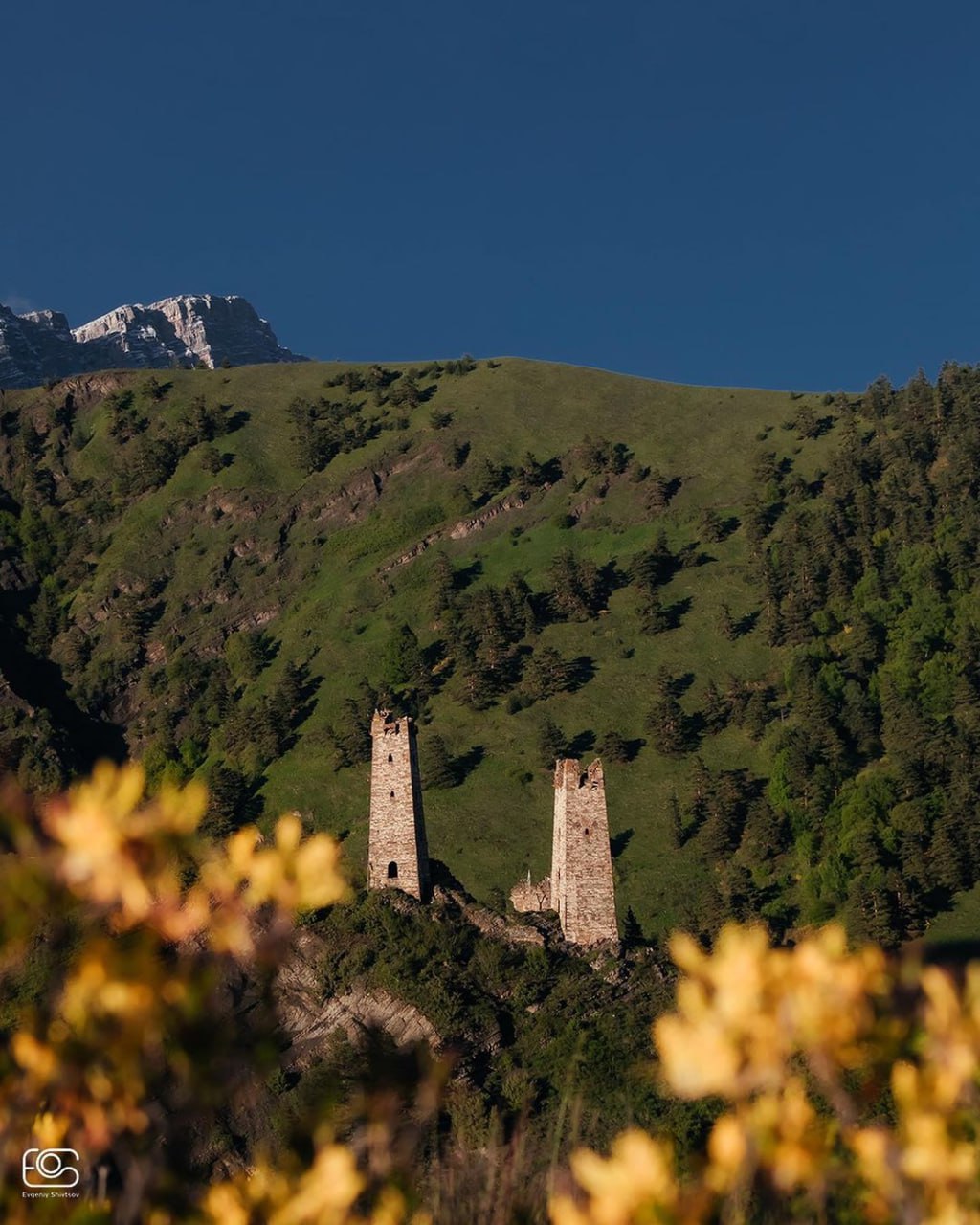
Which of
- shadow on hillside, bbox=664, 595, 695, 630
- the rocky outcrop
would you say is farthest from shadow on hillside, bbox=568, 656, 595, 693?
the rocky outcrop

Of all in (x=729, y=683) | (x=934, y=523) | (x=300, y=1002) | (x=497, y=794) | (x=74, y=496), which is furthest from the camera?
(x=74, y=496)

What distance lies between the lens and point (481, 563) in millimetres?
128500

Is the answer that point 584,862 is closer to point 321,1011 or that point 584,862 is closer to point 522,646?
point 321,1011

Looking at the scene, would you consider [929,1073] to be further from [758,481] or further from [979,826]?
[758,481]

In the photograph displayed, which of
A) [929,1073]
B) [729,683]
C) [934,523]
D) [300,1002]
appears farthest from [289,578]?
[929,1073]

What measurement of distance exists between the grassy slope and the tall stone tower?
36.7ft

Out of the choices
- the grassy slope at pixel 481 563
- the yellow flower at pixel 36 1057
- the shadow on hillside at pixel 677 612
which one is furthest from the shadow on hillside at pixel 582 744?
the yellow flower at pixel 36 1057

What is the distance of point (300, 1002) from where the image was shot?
60.5 m

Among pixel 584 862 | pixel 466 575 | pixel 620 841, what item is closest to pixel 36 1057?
pixel 584 862

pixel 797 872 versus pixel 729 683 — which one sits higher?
pixel 729 683

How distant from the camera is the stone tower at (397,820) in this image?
205 ft

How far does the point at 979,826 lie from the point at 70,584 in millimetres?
100158

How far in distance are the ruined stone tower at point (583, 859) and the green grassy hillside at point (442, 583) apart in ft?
38.2

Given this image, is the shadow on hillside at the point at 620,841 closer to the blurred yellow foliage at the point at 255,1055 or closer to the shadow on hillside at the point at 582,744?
the shadow on hillside at the point at 582,744
